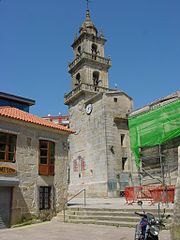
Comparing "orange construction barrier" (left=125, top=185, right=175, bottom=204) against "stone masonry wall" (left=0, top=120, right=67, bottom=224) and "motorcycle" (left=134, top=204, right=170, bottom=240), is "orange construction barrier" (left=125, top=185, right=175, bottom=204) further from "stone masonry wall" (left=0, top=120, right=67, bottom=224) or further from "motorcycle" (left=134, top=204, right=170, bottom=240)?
"motorcycle" (left=134, top=204, right=170, bottom=240)

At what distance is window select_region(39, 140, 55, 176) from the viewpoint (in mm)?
14711

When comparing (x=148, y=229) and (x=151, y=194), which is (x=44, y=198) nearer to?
(x=151, y=194)

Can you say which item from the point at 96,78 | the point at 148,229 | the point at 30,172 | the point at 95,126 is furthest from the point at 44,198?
the point at 96,78

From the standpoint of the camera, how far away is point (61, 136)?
15961mm

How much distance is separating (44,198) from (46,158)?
2.20 m

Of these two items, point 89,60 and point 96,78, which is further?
point 96,78

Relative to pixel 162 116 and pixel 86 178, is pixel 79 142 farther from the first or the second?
pixel 162 116

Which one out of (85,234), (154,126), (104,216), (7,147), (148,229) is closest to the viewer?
(148,229)

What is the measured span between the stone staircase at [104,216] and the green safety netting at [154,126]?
10.6m

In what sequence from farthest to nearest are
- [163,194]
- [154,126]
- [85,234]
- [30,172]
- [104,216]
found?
[154,126], [30,172], [163,194], [104,216], [85,234]

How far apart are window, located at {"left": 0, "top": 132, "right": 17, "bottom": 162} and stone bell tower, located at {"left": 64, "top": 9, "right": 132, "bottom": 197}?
13573mm

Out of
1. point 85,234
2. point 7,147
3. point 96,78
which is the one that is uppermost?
point 96,78

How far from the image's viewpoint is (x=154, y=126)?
23250mm

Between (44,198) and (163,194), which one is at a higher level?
(163,194)
